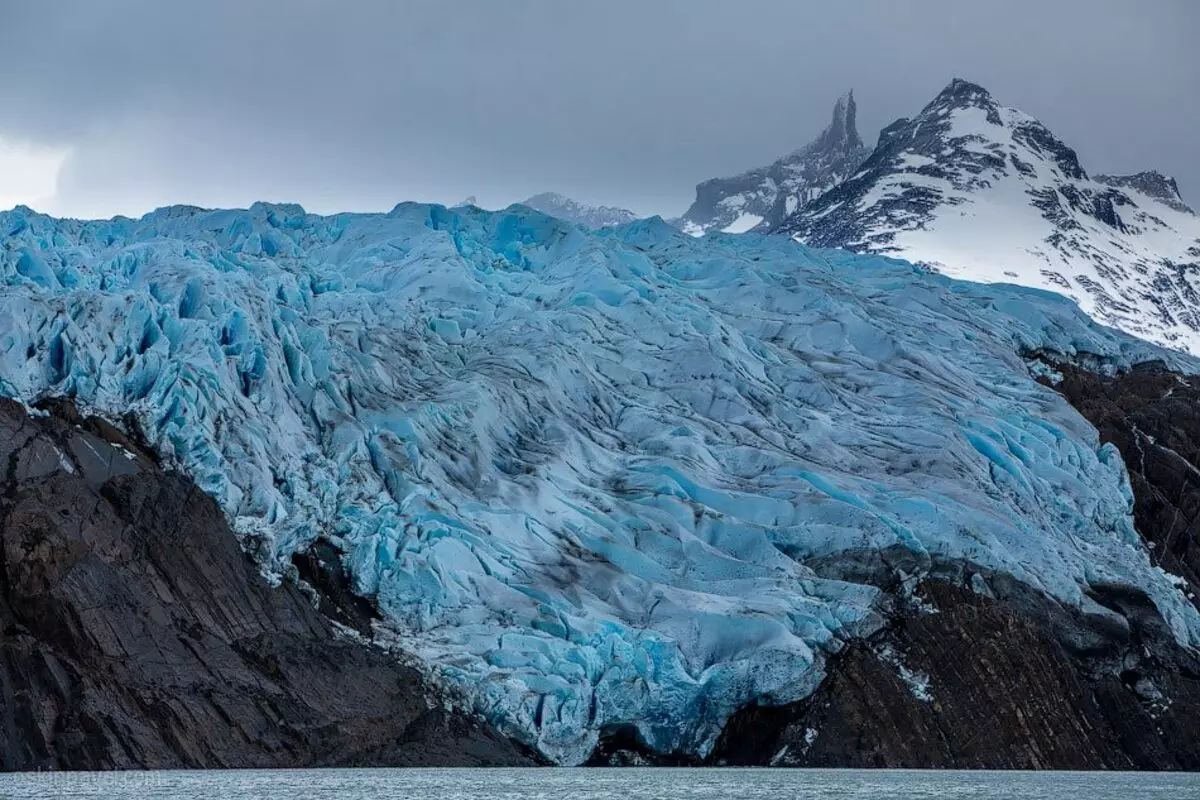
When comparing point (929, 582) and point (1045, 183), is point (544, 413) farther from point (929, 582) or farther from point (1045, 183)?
point (1045, 183)

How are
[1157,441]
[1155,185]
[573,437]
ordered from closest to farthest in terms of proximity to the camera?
[573,437] → [1157,441] → [1155,185]

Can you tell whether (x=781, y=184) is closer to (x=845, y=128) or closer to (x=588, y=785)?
(x=845, y=128)

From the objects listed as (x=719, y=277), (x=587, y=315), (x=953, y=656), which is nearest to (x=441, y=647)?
(x=953, y=656)

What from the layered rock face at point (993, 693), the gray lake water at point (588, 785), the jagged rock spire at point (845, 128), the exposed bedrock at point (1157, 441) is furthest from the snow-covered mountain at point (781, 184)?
the gray lake water at point (588, 785)

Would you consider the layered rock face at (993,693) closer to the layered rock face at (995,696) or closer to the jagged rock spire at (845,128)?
the layered rock face at (995,696)

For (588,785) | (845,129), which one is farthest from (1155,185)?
(588,785)

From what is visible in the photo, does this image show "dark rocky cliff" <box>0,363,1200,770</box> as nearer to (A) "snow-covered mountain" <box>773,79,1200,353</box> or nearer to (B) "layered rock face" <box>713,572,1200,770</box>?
(B) "layered rock face" <box>713,572,1200,770</box>

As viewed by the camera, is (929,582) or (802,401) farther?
(802,401)
